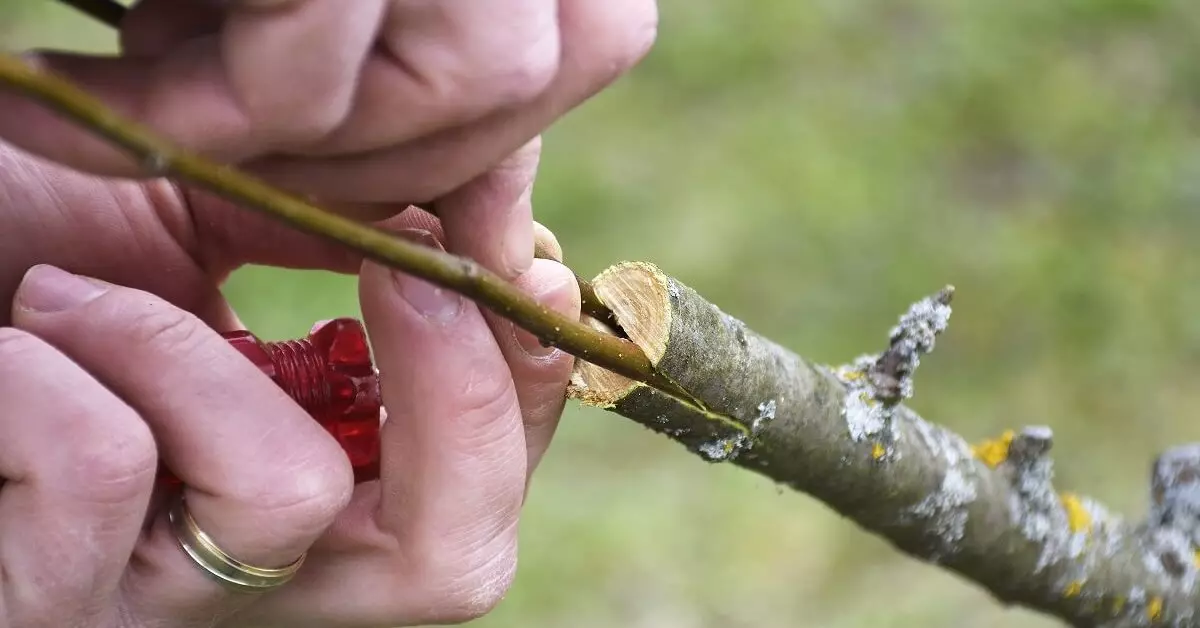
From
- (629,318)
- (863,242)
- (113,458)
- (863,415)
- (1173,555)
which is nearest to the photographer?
(113,458)

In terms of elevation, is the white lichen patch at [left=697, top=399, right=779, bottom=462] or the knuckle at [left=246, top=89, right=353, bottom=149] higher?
the knuckle at [left=246, top=89, right=353, bottom=149]

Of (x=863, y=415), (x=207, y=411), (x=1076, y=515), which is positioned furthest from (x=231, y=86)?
(x=1076, y=515)

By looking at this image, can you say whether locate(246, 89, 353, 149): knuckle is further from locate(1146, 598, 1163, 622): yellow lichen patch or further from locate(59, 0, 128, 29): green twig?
locate(1146, 598, 1163, 622): yellow lichen patch

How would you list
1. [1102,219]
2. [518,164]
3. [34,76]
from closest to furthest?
[34,76] → [518,164] → [1102,219]

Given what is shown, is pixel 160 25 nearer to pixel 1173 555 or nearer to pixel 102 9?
pixel 102 9

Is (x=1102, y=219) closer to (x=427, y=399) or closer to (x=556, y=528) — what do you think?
(x=556, y=528)

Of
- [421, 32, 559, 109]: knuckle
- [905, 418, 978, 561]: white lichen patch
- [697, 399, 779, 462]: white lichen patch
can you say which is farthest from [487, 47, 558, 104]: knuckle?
[905, 418, 978, 561]: white lichen patch

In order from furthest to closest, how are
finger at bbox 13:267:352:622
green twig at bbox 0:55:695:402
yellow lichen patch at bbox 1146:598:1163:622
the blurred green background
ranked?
the blurred green background, yellow lichen patch at bbox 1146:598:1163:622, finger at bbox 13:267:352:622, green twig at bbox 0:55:695:402

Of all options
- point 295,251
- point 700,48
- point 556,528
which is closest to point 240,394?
point 295,251
